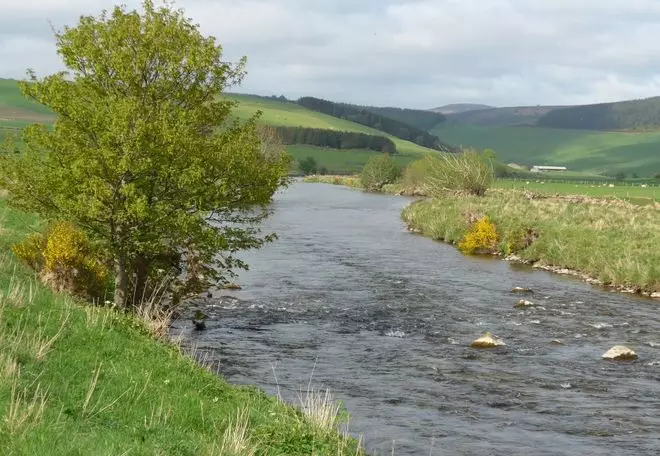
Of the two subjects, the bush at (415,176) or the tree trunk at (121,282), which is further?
the bush at (415,176)

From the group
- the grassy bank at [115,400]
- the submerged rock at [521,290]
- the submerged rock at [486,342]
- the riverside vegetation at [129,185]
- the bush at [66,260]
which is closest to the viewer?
the grassy bank at [115,400]

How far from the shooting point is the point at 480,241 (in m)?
51.8

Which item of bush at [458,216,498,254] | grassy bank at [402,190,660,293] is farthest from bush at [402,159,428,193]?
bush at [458,216,498,254]

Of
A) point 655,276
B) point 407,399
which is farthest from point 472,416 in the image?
point 655,276

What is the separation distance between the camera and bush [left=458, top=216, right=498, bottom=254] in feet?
169

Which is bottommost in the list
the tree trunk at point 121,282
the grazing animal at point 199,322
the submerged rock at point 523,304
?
the grazing animal at point 199,322

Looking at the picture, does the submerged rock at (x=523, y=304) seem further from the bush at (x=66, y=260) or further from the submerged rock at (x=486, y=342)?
the bush at (x=66, y=260)

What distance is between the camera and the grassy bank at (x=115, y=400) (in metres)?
10.1

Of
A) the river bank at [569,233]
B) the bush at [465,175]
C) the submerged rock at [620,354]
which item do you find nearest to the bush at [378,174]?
the bush at [465,175]

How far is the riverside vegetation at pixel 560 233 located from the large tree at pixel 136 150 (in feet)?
70.5

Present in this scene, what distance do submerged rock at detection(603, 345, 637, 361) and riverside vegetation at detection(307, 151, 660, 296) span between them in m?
13.7

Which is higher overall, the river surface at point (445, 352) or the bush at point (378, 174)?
the bush at point (378, 174)

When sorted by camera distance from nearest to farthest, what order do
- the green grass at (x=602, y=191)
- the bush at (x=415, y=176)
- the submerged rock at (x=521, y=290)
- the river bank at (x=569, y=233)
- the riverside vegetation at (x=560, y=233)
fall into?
the submerged rock at (x=521, y=290) < the river bank at (x=569, y=233) < the riverside vegetation at (x=560, y=233) < the green grass at (x=602, y=191) < the bush at (x=415, y=176)

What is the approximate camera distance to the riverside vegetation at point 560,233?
38750 mm
